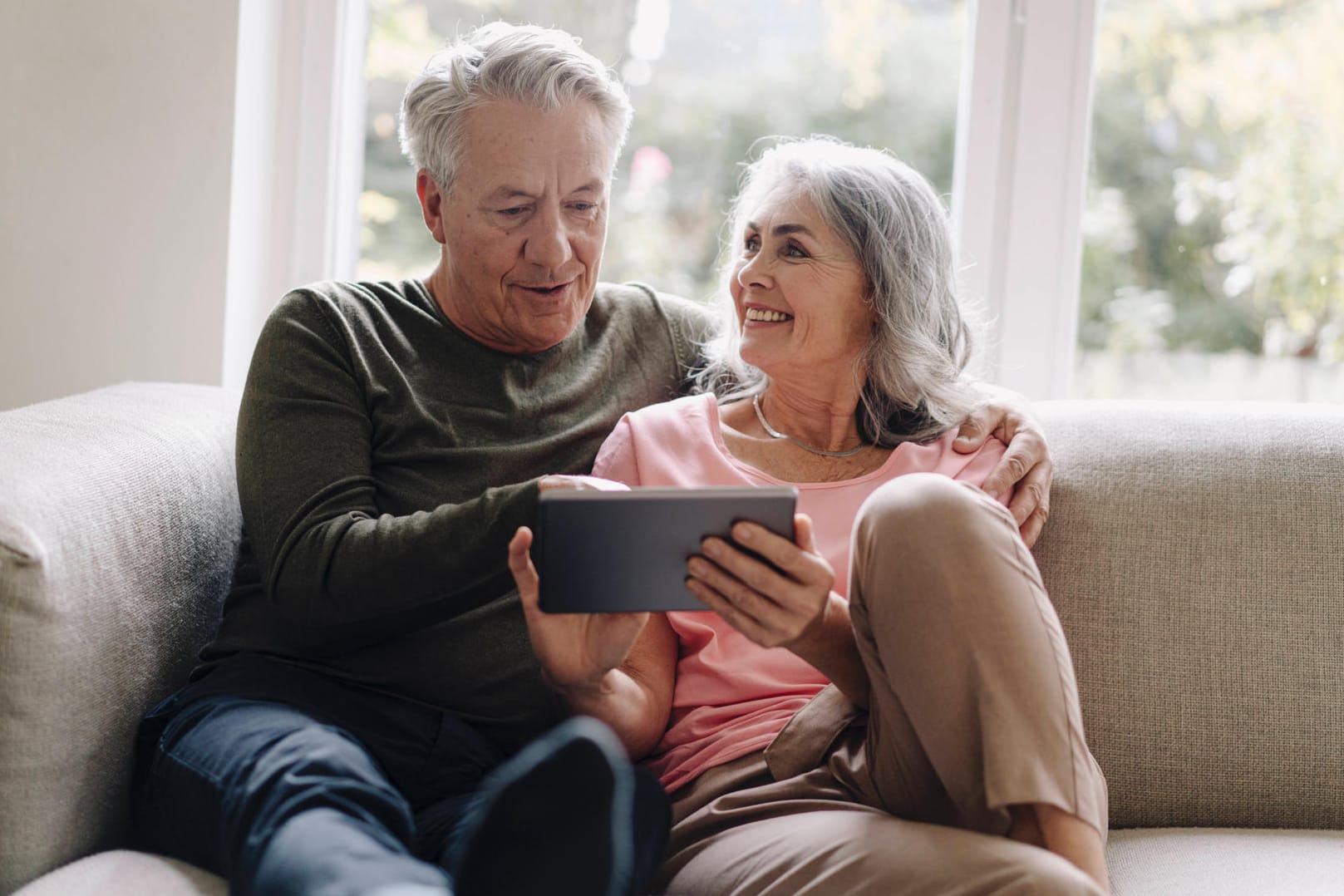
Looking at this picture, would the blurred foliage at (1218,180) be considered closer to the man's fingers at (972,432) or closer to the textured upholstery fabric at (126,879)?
the man's fingers at (972,432)

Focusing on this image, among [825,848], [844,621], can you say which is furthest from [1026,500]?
[825,848]

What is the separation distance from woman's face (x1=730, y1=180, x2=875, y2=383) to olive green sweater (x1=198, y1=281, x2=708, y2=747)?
22 cm

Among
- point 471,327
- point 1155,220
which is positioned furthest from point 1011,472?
point 1155,220

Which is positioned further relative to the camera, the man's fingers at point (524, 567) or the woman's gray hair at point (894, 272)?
the woman's gray hair at point (894, 272)

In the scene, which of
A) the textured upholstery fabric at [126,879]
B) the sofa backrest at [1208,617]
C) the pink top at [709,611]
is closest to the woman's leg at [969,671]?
the pink top at [709,611]

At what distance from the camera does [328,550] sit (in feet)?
4.48

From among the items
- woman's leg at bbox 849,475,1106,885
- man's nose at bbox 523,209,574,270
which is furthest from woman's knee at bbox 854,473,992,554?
man's nose at bbox 523,209,574,270

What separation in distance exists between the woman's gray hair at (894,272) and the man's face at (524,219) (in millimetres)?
244

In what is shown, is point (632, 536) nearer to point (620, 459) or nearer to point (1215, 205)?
point (620, 459)

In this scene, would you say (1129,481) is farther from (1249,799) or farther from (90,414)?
(90,414)

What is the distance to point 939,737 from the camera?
114 cm

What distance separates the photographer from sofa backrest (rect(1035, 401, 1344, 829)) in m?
1.57

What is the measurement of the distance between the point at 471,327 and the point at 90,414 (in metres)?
0.49

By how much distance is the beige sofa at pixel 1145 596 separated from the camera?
133 centimetres
